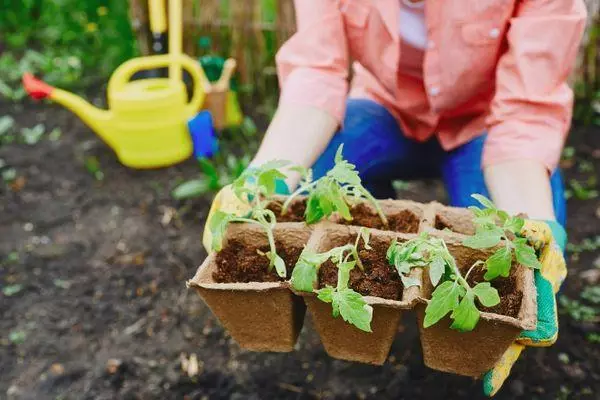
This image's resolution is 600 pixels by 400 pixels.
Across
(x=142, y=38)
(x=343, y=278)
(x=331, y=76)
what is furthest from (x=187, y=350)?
(x=142, y=38)

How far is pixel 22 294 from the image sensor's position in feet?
6.81

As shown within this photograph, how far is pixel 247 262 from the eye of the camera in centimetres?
109

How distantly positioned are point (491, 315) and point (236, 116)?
2.19 m

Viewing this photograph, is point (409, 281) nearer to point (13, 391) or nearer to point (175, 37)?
point (13, 391)

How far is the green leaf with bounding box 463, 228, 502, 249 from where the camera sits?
3.15 ft

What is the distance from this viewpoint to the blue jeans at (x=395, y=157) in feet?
5.29

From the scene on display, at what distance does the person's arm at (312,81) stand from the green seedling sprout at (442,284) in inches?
18.2

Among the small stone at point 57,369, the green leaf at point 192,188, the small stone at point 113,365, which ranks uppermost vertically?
the green leaf at point 192,188

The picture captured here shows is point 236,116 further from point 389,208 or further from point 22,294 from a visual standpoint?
point 389,208

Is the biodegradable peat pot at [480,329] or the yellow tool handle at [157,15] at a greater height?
A: the biodegradable peat pot at [480,329]

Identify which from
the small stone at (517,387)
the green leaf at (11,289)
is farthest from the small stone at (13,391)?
the small stone at (517,387)

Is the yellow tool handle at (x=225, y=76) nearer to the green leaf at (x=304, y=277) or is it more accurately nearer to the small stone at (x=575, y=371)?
the small stone at (x=575, y=371)

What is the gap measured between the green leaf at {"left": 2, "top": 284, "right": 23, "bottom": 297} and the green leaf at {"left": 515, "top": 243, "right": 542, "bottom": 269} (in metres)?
1.69

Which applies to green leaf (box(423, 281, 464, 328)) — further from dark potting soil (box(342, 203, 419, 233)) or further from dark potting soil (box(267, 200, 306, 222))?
dark potting soil (box(267, 200, 306, 222))
